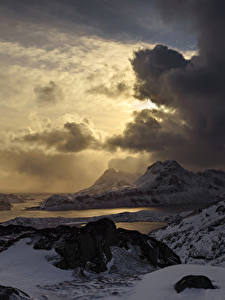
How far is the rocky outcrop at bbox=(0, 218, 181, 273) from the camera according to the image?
752 inches

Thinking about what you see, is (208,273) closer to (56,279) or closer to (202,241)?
(56,279)

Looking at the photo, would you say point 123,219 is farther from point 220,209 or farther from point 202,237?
point 202,237

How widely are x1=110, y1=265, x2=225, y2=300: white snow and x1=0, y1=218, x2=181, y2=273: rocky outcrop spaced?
221 inches

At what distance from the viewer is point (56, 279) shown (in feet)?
54.5

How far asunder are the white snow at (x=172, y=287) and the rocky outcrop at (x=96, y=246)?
221 inches

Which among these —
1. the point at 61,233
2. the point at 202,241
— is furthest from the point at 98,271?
the point at 202,241

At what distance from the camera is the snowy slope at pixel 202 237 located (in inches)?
1508

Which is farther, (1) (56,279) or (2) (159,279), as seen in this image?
(1) (56,279)

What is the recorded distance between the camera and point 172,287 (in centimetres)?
1250

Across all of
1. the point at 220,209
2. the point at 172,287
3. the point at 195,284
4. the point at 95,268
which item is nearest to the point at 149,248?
the point at 95,268

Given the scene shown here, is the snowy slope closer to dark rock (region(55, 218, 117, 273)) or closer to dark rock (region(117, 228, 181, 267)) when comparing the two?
dark rock (region(117, 228, 181, 267))

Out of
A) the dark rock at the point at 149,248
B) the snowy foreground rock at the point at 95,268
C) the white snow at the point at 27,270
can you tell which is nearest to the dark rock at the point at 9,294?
the snowy foreground rock at the point at 95,268

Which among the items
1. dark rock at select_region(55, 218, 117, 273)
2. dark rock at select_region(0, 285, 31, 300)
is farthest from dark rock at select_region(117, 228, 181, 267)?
dark rock at select_region(0, 285, 31, 300)

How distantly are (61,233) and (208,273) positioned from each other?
45.5 feet
